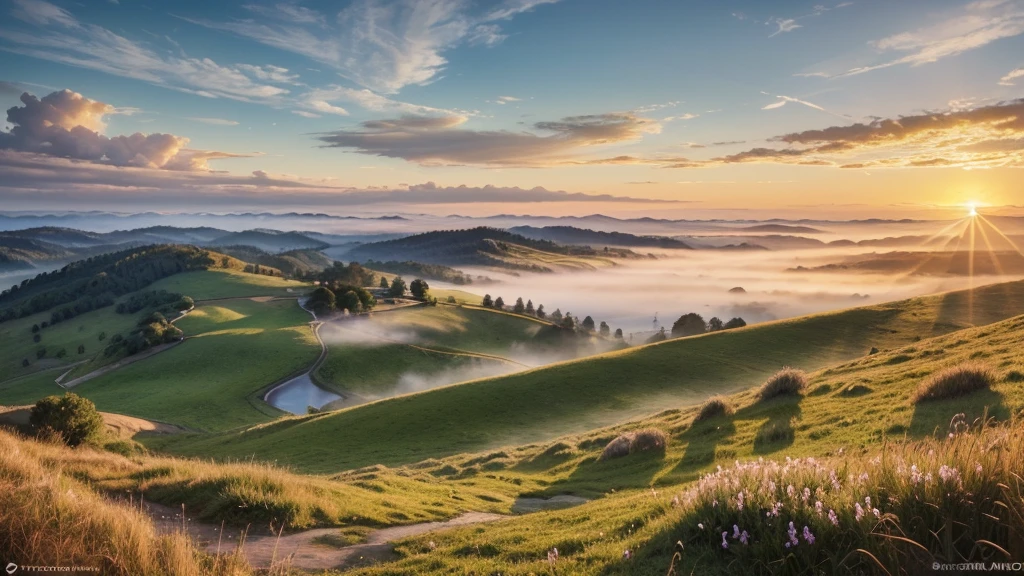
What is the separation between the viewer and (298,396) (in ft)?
307

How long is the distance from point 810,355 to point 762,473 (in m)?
57.6

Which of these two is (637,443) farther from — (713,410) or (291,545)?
(291,545)

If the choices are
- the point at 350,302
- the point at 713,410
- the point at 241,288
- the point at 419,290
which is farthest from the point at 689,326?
the point at 241,288

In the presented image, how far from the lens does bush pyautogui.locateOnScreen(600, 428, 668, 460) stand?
24531mm

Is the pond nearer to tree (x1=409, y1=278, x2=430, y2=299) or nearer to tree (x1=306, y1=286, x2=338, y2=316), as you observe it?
tree (x1=306, y1=286, x2=338, y2=316)

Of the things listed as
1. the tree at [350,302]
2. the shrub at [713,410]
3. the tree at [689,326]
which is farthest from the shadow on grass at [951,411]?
Answer: the tree at [350,302]

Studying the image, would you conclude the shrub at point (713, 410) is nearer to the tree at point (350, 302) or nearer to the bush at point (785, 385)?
the bush at point (785, 385)

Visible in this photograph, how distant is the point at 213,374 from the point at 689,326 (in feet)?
356

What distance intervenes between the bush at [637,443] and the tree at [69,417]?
29113 millimetres

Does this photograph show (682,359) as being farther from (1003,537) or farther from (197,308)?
(197,308)

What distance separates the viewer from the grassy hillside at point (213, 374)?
83500mm

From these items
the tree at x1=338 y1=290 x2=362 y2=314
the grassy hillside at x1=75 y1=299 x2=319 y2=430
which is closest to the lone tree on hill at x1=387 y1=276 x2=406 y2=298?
the tree at x1=338 y1=290 x2=362 y2=314

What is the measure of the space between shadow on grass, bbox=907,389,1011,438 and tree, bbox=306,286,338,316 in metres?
144

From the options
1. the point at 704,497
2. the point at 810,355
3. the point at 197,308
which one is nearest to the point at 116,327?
the point at 197,308
